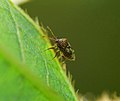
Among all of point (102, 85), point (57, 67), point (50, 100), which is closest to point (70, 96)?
point (57, 67)

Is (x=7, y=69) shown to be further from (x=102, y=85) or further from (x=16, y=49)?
(x=102, y=85)

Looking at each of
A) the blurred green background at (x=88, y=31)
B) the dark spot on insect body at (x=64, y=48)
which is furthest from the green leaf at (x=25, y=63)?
the blurred green background at (x=88, y=31)

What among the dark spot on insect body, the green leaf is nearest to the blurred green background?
the dark spot on insect body

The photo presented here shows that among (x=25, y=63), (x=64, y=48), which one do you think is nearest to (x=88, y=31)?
(x=64, y=48)

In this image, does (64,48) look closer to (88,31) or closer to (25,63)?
(25,63)

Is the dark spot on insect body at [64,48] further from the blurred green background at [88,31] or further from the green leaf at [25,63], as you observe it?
the blurred green background at [88,31]
